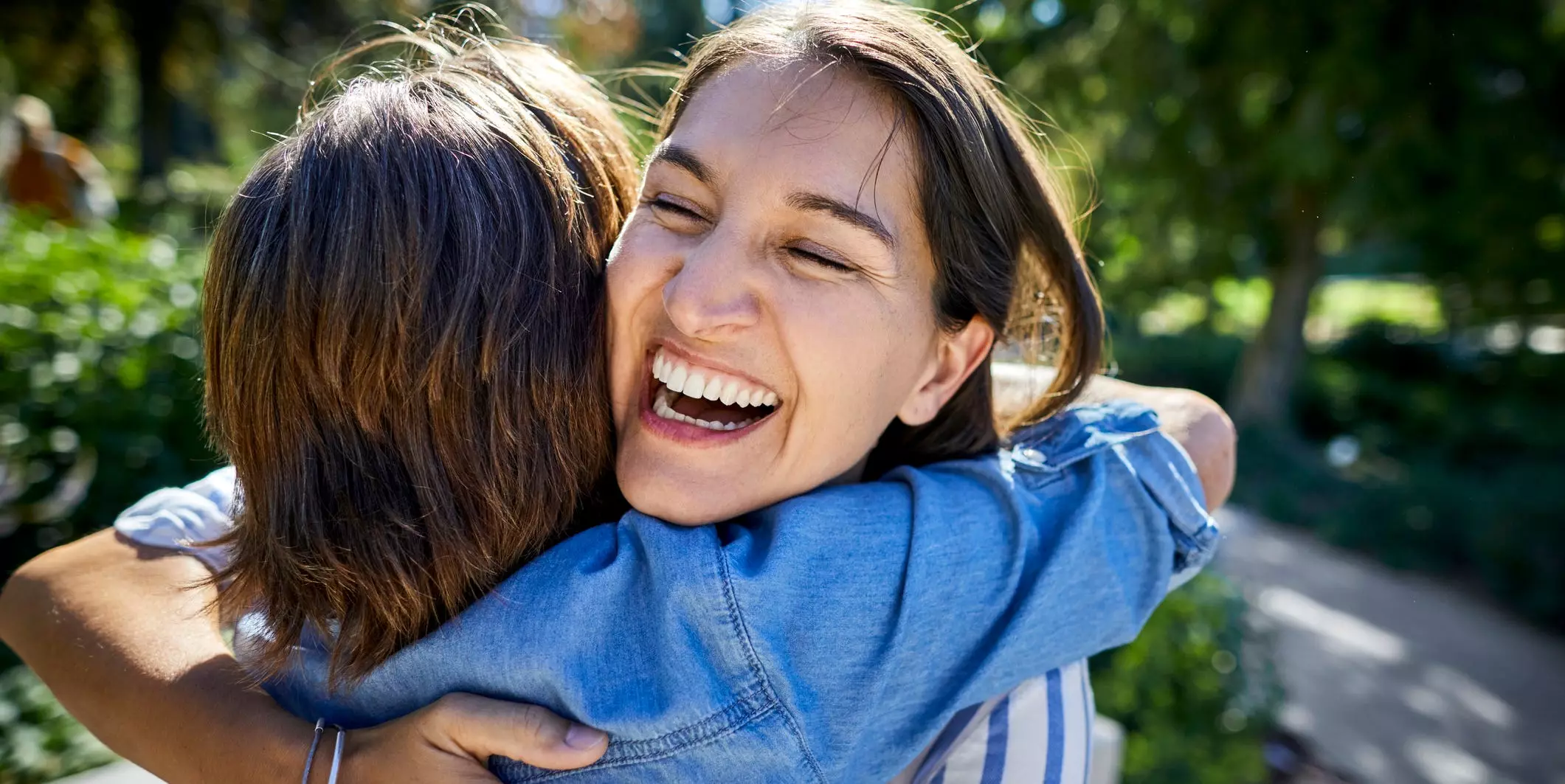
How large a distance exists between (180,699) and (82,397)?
130 inches

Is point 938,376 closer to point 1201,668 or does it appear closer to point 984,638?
point 984,638

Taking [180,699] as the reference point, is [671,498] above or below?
above

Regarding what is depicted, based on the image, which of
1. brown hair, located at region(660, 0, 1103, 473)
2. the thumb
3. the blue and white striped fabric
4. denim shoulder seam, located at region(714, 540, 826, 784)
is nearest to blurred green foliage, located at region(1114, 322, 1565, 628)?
brown hair, located at region(660, 0, 1103, 473)

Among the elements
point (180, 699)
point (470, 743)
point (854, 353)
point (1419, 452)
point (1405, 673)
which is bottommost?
point (1405, 673)

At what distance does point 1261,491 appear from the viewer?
9.87 meters

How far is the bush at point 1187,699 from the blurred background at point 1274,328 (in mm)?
14

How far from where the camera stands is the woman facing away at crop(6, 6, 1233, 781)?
1320 mm

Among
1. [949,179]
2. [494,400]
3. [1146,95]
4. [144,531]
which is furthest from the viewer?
[1146,95]

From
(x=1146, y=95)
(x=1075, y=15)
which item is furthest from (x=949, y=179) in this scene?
(x=1075, y=15)

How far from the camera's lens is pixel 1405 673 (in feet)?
19.2

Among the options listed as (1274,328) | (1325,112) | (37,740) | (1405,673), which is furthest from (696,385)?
(1274,328)

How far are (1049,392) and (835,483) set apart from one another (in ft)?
1.81

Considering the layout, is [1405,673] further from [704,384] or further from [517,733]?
[517,733]

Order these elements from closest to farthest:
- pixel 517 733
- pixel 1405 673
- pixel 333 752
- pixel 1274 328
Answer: pixel 517 733 < pixel 333 752 < pixel 1405 673 < pixel 1274 328
